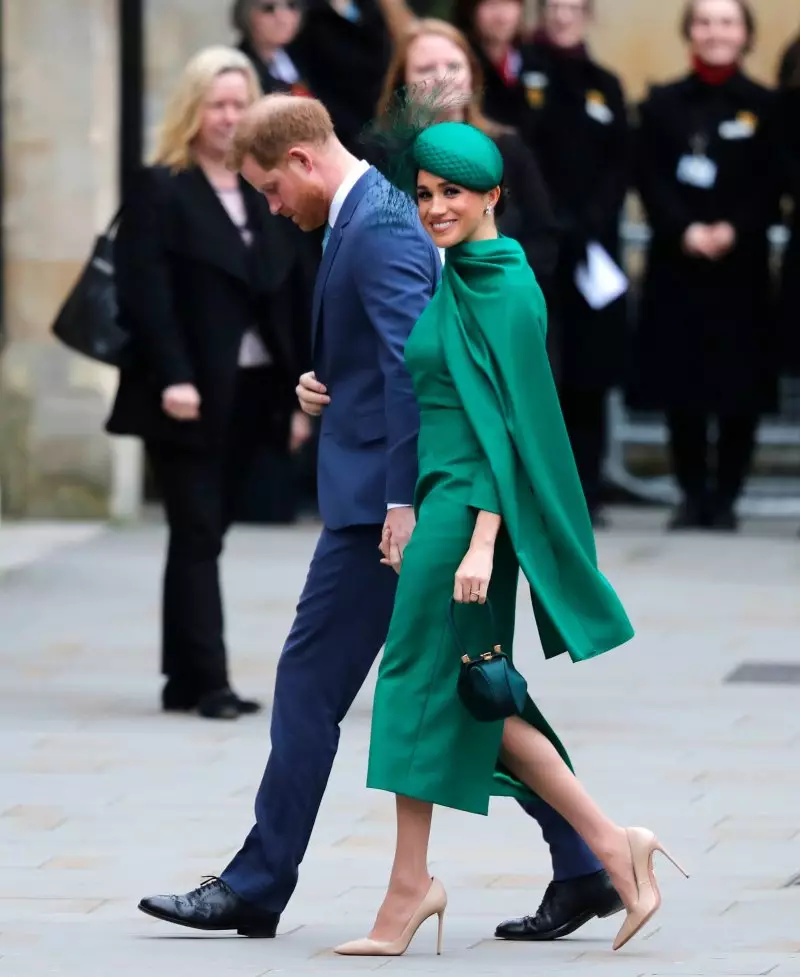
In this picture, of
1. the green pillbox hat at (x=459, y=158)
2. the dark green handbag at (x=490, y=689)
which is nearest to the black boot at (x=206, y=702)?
the dark green handbag at (x=490, y=689)

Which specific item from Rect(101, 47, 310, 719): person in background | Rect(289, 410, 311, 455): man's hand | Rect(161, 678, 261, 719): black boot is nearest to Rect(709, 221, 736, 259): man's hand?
Rect(289, 410, 311, 455): man's hand

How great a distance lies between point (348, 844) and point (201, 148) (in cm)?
245

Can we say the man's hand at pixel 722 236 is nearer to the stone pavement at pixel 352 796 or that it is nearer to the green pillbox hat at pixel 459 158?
the stone pavement at pixel 352 796

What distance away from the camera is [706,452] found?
504 inches

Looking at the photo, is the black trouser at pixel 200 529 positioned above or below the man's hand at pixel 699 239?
below

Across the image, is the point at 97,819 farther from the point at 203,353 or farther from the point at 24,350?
the point at 24,350

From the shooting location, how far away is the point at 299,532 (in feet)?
41.7

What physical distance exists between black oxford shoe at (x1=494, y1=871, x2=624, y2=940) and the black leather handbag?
10.1 ft

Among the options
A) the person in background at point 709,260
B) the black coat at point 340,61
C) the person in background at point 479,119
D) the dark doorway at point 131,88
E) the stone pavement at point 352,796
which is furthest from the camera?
the dark doorway at point 131,88

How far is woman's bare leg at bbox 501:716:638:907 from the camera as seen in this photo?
528 cm

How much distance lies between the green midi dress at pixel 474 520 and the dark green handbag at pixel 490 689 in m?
0.11

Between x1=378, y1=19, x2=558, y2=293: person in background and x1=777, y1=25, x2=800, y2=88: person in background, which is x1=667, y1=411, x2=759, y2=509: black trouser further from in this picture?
x1=378, y1=19, x2=558, y2=293: person in background

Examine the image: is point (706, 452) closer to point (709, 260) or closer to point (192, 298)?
point (709, 260)

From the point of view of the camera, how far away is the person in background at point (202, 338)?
316 inches
